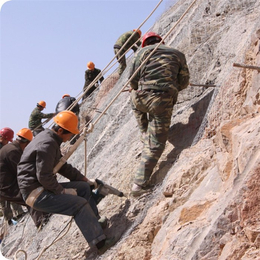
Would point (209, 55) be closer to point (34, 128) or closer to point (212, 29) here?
point (212, 29)

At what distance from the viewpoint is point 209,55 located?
321 inches

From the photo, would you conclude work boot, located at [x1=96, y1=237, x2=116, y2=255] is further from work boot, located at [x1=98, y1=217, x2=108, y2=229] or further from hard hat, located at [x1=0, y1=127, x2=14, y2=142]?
hard hat, located at [x1=0, y1=127, x2=14, y2=142]

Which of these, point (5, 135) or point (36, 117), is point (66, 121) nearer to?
point (5, 135)

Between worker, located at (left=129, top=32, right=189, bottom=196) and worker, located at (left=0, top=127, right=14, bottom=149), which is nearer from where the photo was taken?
worker, located at (left=129, top=32, right=189, bottom=196)

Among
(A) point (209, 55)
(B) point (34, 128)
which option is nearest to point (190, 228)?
(A) point (209, 55)

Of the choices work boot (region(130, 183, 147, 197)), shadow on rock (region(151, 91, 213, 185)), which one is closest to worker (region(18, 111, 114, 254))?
work boot (region(130, 183, 147, 197))

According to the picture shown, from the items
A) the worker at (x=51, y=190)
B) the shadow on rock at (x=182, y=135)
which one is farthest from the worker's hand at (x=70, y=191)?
the shadow on rock at (x=182, y=135)

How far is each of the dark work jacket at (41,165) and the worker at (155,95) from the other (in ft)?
4.00

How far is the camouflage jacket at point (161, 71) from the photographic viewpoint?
612 cm

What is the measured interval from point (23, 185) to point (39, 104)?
29.6 feet

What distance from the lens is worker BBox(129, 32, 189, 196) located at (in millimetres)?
6055

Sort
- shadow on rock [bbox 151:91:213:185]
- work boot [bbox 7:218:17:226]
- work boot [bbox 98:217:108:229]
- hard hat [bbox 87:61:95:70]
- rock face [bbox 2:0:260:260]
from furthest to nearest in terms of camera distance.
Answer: hard hat [bbox 87:61:95:70] < work boot [bbox 7:218:17:226] < shadow on rock [bbox 151:91:213:185] < work boot [bbox 98:217:108:229] < rock face [bbox 2:0:260:260]

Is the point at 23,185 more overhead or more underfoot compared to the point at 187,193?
more overhead

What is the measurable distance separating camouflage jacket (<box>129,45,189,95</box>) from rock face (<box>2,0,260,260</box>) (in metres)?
0.49
